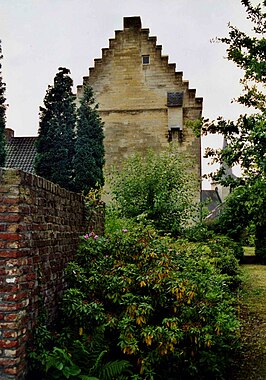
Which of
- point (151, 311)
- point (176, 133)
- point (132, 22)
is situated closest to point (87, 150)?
point (176, 133)

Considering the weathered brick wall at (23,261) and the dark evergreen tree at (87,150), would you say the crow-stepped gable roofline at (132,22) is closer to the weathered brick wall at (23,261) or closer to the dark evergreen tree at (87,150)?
the dark evergreen tree at (87,150)

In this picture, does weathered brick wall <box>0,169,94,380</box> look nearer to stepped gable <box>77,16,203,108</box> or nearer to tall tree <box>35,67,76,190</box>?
tall tree <box>35,67,76,190</box>

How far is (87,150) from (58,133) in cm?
131

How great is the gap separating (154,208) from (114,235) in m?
8.65

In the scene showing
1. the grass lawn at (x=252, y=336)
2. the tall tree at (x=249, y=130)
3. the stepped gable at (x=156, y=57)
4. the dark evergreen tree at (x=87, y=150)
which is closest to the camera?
the grass lawn at (x=252, y=336)

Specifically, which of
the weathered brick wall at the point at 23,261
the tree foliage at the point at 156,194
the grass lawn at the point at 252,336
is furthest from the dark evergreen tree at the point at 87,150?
the weathered brick wall at the point at 23,261

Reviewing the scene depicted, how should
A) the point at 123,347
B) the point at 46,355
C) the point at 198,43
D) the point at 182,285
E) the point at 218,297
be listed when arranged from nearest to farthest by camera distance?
the point at 46,355, the point at 123,347, the point at 182,285, the point at 218,297, the point at 198,43

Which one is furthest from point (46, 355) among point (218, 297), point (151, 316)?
point (218, 297)

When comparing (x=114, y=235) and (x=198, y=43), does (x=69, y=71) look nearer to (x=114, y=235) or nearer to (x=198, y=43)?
(x=198, y=43)

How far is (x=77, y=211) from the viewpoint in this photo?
6.65 metres

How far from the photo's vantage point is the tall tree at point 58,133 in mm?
17156

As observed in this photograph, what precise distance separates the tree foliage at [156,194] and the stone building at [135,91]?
7.18 m

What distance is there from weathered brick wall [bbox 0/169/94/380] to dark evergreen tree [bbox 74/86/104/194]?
11312mm

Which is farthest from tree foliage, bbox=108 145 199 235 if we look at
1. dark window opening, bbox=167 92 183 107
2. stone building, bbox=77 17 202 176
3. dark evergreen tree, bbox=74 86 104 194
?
dark window opening, bbox=167 92 183 107
